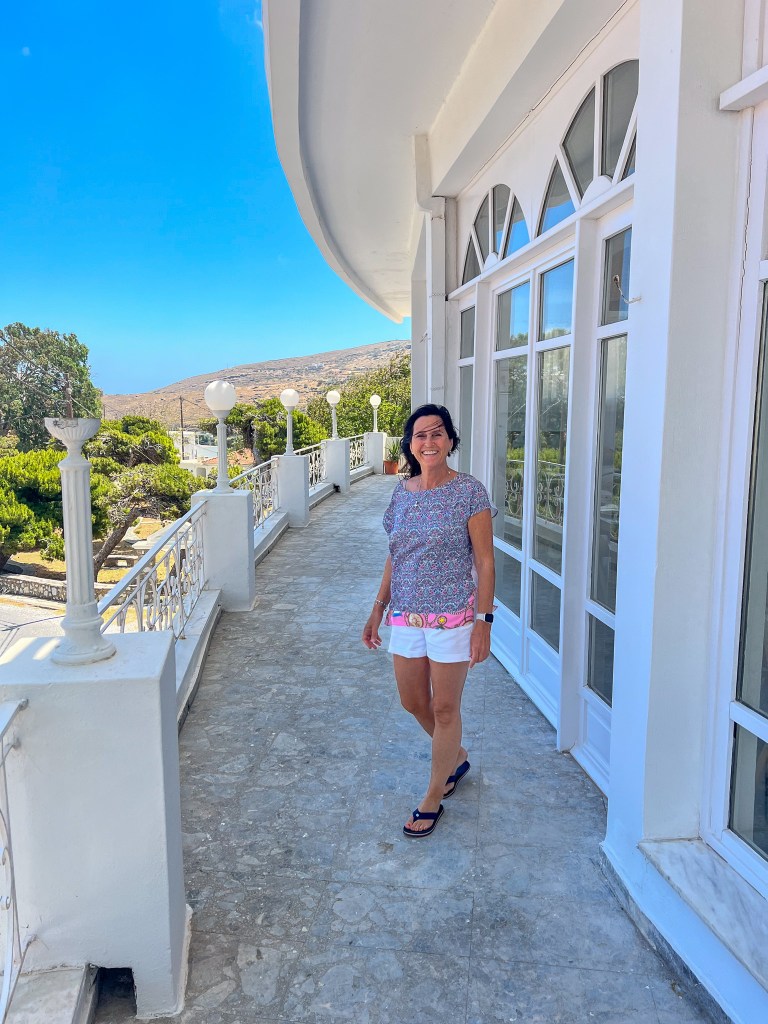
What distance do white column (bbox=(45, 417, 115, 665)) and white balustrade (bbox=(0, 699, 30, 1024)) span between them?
0.57 ft

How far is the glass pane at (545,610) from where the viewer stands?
3431 millimetres

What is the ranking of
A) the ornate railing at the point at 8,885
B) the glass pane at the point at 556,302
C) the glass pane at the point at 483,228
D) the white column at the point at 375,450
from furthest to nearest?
the white column at the point at 375,450, the glass pane at the point at 483,228, the glass pane at the point at 556,302, the ornate railing at the point at 8,885

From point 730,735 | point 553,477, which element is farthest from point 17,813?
point 553,477

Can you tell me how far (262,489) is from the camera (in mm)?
8180

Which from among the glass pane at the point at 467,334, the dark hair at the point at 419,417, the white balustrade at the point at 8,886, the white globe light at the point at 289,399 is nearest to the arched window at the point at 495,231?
the glass pane at the point at 467,334

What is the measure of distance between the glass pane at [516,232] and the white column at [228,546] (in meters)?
2.65

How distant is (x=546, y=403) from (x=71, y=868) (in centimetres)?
281

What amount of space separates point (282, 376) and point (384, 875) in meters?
62.0

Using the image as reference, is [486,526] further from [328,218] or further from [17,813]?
[328,218]

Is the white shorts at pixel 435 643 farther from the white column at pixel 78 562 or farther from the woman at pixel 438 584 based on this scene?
the white column at pixel 78 562

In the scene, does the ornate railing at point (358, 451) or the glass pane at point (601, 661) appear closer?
the glass pane at point (601, 661)

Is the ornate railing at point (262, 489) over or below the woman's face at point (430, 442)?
below

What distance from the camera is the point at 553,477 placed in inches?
135

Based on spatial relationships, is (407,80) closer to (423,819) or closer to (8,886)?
(423,819)
